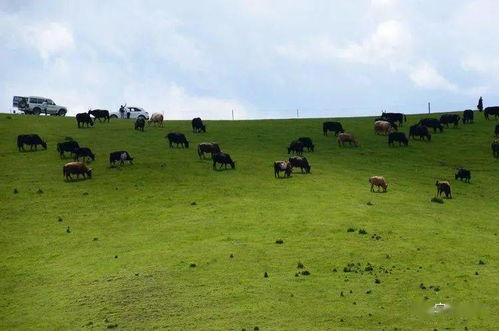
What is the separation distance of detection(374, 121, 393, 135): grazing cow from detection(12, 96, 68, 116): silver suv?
1681 inches

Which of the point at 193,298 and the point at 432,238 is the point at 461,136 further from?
the point at 193,298

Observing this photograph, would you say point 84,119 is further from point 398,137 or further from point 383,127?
point 398,137

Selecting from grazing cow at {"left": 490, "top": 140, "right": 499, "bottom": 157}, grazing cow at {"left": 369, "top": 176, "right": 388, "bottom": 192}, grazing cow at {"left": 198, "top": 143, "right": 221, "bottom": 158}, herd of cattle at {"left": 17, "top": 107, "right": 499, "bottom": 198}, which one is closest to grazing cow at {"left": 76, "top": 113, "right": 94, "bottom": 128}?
herd of cattle at {"left": 17, "top": 107, "right": 499, "bottom": 198}

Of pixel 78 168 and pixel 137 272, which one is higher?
pixel 78 168

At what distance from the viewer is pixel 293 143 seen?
68.6 meters

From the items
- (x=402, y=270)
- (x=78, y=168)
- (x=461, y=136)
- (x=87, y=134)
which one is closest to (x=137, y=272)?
(x=402, y=270)

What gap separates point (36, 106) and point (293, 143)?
138 feet

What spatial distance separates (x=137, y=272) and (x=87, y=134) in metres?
42.7

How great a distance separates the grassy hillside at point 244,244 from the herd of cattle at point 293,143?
43.2 inches

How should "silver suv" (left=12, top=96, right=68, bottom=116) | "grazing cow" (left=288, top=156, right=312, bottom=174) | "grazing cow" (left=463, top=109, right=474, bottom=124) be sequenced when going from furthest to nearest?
"silver suv" (left=12, top=96, right=68, bottom=116)
"grazing cow" (left=463, top=109, right=474, bottom=124)
"grazing cow" (left=288, top=156, right=312, bottom=174)

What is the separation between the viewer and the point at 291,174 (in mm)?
58375

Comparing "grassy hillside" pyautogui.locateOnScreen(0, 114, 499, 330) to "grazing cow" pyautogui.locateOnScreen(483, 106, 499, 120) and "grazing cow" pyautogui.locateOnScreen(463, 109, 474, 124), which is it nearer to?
"grazing cow" pyautogui.locateOnScreen(463, 109, 474, 124)

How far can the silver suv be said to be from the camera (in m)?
95.8

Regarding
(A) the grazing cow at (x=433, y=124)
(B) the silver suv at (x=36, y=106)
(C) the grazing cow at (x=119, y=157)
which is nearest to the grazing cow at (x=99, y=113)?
(B) the silver suv at (x=36, y=106)
